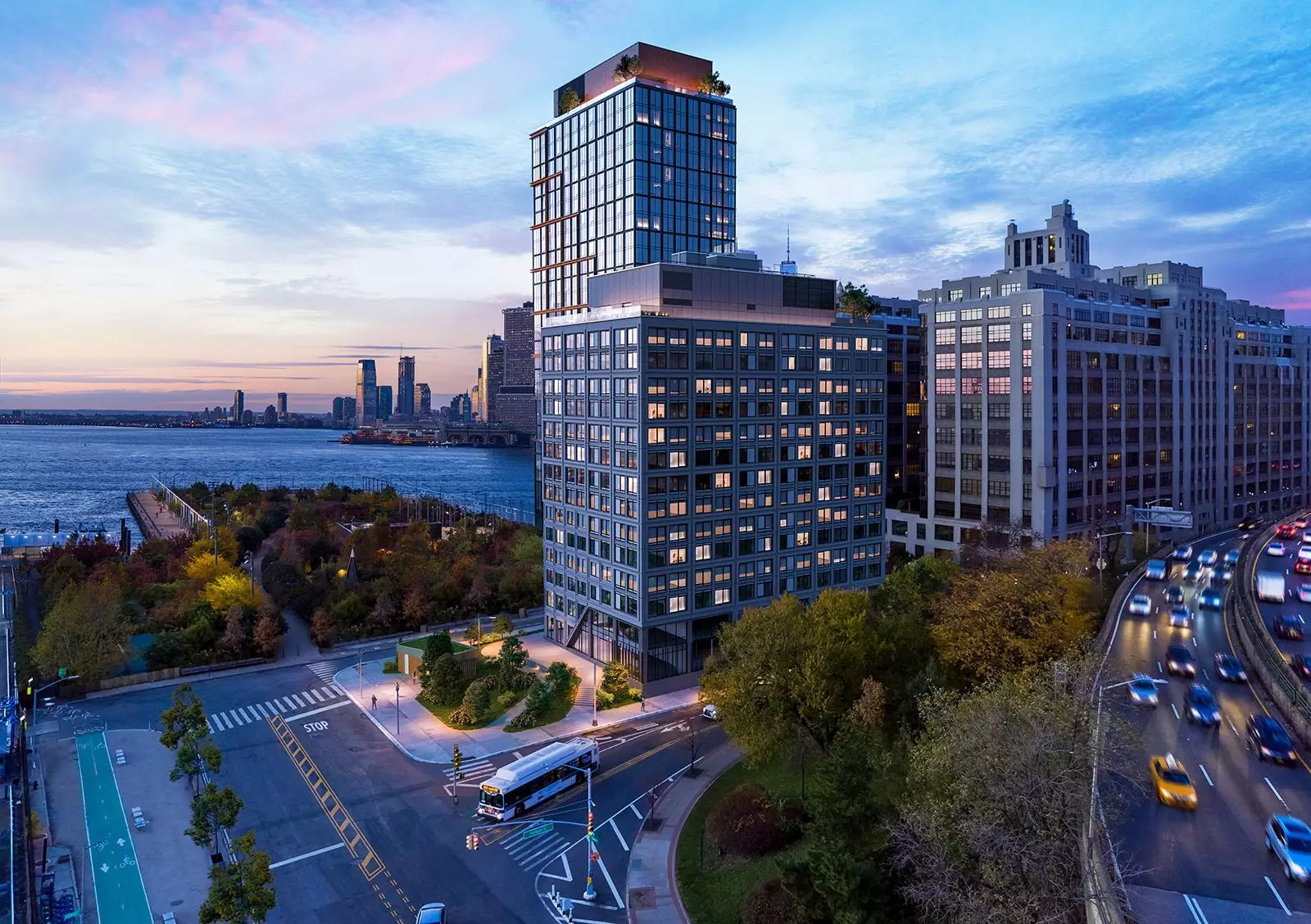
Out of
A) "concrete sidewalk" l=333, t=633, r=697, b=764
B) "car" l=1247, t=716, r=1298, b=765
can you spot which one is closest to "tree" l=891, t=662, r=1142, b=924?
"car" l=1247, t=716, r=1298, b=765

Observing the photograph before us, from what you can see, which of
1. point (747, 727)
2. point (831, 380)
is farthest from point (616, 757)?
point (831, 380)

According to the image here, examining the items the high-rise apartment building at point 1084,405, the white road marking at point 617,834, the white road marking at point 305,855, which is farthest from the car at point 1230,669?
the white road marking at point 305,855

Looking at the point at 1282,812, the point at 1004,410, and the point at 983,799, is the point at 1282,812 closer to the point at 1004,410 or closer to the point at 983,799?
the point at 983,799

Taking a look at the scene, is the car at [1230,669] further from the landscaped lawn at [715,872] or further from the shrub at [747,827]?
the shrub at [747,827]

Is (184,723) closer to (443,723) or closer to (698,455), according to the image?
(443,723)

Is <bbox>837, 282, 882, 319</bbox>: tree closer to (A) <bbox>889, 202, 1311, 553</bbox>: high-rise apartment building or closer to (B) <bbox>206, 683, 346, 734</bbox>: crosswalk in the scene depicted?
(A) <bbox>889, 202, 1311, 553</bbox>: high-rise apartment building

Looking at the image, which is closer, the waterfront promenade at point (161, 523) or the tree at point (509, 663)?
the tree at point (509, 663)
